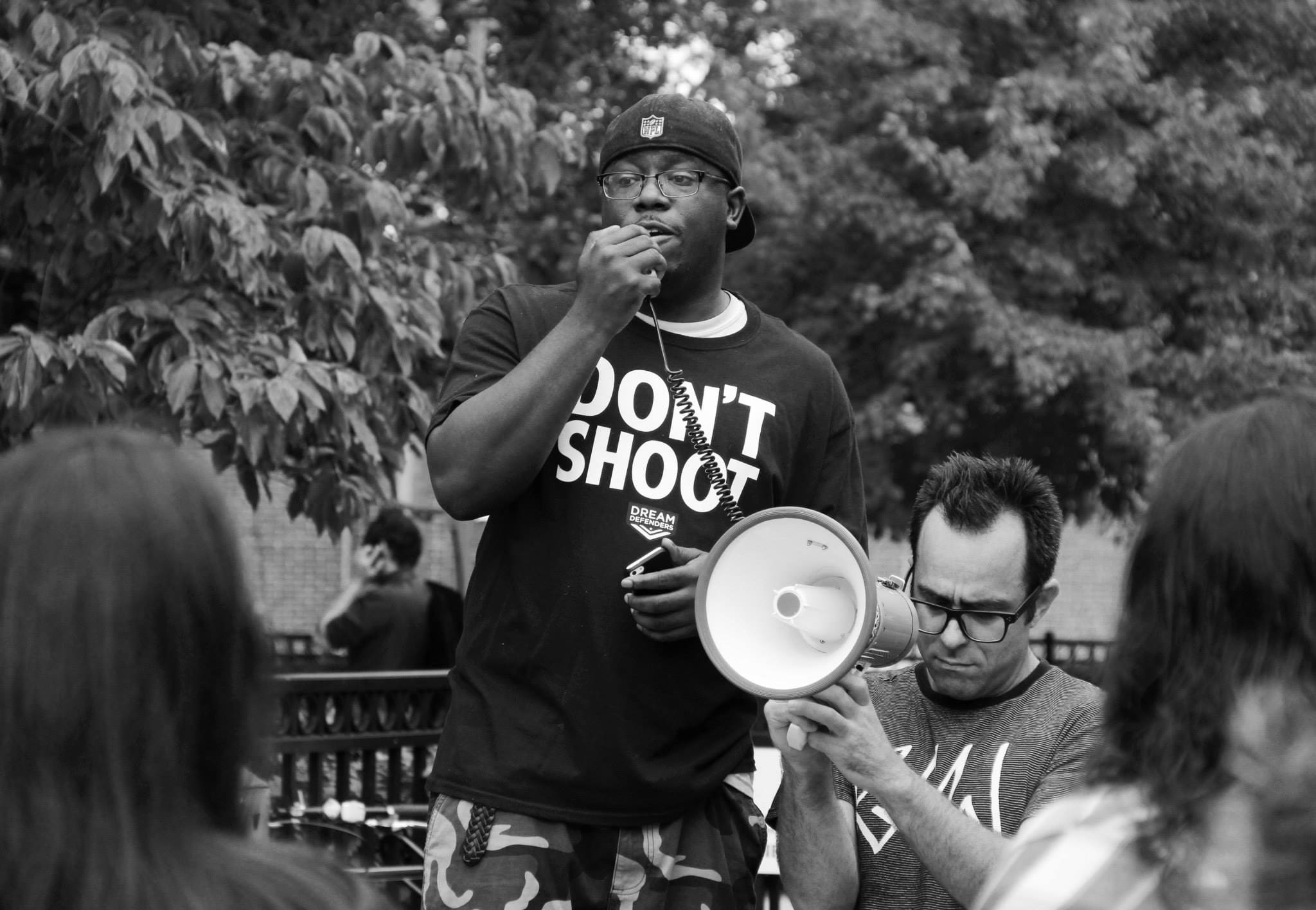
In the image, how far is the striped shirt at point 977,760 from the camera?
9.17 ft

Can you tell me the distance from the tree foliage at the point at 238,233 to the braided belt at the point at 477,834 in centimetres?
230

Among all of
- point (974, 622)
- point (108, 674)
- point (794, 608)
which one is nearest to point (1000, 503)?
point (974, 622)

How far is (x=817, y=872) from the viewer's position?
284 centimetres

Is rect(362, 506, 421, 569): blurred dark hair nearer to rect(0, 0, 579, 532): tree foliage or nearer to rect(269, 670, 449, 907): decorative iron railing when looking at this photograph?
rect(0, 0, 579, 532): tree foliage

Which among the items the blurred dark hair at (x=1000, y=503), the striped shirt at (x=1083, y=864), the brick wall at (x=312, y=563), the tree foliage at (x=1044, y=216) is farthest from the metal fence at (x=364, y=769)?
the brick wall at (x=312, y=563)

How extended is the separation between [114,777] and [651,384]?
4.81 feet

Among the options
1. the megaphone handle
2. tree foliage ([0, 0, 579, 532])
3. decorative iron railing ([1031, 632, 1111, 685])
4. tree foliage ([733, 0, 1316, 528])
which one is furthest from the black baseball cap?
tree foliage ([733, 0, 1316, 528])

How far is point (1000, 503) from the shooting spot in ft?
10.1

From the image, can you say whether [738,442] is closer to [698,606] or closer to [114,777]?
[698,606]

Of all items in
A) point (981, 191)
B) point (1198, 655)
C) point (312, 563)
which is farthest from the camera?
point (312, 563)

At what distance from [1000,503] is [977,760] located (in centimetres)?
52

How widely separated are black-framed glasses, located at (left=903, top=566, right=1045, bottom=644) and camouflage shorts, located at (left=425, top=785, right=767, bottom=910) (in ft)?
1.69

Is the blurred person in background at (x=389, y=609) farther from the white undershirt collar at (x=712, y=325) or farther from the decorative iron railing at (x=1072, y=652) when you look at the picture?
the white undershirt collar at (x=712, y=325)

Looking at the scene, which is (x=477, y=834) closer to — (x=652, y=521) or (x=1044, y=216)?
(x=652, y=521)
